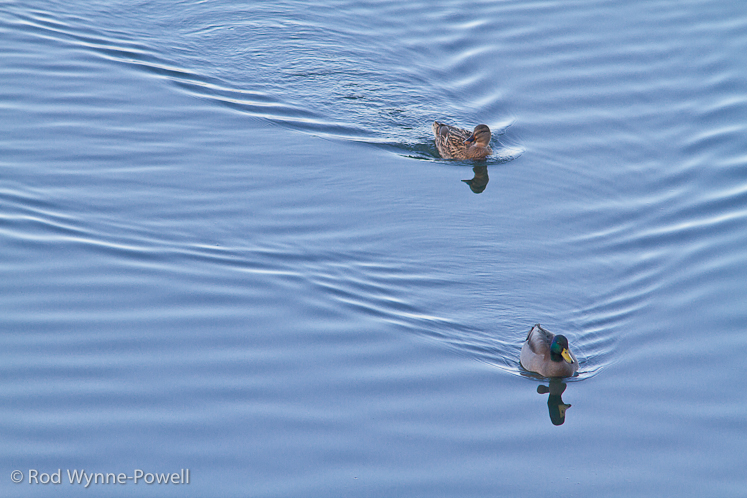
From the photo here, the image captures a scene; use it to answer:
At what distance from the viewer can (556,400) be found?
9.24m

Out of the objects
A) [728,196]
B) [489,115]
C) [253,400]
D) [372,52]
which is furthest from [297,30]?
[253,400]

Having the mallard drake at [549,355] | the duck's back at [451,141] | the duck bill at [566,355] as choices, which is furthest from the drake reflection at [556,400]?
the duck's back at [451,141]

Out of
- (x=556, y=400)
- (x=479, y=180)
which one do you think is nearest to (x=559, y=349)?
(x=556, y=400)

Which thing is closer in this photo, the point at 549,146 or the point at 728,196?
the point at 728,196

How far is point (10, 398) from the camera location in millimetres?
8594

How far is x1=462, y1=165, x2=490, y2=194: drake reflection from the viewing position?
1343cm

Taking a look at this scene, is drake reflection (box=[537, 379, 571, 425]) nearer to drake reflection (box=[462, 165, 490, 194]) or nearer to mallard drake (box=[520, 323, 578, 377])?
mallard drake (box=[520, 323, 578, 377])

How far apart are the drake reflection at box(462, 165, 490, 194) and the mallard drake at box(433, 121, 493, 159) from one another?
0.18 m

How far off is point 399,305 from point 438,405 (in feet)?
5.46

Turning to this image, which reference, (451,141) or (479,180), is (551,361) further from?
(451,141)

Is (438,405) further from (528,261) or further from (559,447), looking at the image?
(528,261)

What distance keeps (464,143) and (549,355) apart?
5.22 meters

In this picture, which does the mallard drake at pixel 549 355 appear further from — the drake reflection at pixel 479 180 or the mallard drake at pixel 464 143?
the mallard drake at pixel 464 143

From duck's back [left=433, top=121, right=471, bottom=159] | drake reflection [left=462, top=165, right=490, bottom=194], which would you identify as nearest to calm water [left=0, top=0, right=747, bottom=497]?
drake reflection [left=462, top=165, right=490, bottom=194]
